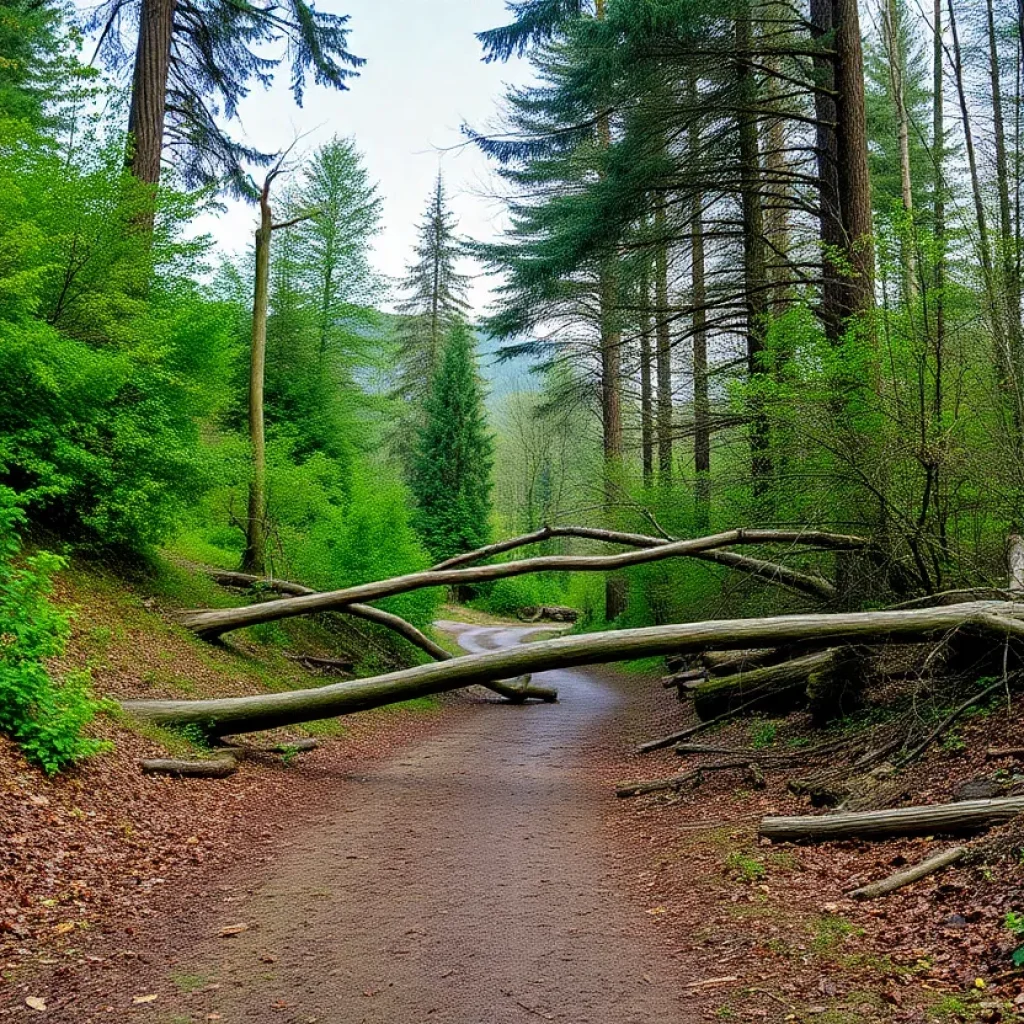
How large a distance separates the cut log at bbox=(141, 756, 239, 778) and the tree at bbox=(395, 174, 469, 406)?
1321 inches

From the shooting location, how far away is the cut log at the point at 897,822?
450cm

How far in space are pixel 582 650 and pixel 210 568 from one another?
8814mm

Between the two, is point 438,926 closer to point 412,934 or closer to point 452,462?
point 412,934

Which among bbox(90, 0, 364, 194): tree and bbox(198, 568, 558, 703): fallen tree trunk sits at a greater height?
bbox(90, 0, 364, 194): tree

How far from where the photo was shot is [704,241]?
1681 cm

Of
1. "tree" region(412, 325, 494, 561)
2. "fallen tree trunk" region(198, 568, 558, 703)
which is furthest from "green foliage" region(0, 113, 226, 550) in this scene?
"tree" region(412, 325, 494, 561)

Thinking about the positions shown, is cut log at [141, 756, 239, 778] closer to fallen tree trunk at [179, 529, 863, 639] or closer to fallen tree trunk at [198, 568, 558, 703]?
fallen tree trunk at [179, 529, 863, 639]

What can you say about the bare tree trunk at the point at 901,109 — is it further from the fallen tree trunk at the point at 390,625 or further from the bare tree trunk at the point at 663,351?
the fallen tree trunk at the point at 390,625

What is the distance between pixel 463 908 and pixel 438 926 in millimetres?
301

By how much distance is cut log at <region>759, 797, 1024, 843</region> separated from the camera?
4496 millimetres

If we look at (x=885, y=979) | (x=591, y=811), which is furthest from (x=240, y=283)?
(x=885, y=979)

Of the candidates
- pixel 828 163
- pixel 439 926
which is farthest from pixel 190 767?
pixel 828 163

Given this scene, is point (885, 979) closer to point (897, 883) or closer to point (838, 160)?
point (897, 883)

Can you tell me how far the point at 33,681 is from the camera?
19.4ft
